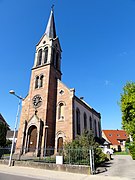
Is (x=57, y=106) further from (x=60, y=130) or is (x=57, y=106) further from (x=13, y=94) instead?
(x=13, y=94)

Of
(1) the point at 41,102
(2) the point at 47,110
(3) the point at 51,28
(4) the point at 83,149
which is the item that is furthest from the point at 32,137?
(3) the point at 51,28

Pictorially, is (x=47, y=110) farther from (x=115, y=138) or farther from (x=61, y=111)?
(x=115, y=138)

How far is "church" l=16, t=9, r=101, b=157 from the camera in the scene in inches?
842

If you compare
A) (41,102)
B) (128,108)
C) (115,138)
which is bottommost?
(115,138)

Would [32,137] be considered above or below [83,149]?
above

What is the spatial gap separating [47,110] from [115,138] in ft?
134

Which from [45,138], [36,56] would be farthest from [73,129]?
[36,56]

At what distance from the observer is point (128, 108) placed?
1708cm

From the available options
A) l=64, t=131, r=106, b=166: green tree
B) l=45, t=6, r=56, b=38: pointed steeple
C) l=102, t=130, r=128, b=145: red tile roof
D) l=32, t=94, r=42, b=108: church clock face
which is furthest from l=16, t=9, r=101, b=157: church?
l=102, t=130, r=128, b=145: red tile roof

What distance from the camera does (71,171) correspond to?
1109 centimetres

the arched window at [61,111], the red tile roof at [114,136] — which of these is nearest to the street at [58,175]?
the arched window at [61,111]

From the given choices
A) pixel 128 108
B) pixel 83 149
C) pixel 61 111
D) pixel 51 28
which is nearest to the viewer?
pixel 83 149

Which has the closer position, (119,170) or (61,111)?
(119,170)

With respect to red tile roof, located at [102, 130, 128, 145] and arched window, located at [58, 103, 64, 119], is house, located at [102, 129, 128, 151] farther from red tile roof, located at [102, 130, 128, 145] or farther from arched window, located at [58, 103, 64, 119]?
arched window, located at [58, 103, 64, 119]
